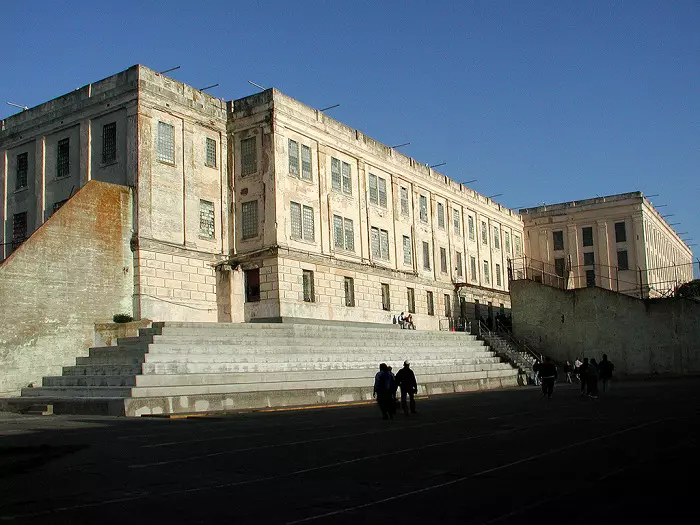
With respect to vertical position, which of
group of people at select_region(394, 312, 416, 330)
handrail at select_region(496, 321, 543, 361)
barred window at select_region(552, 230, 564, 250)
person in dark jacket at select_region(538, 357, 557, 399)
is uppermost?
barred window at select_region(552, 230, 564, 250)

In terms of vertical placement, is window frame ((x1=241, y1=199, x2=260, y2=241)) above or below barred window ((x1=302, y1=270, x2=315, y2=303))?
above

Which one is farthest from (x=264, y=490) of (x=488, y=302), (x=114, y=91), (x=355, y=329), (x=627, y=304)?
(x=488, y=302)

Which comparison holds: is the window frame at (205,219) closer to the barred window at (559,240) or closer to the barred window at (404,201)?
the barred window at (404,201)

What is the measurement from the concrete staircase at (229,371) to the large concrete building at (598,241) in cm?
3491

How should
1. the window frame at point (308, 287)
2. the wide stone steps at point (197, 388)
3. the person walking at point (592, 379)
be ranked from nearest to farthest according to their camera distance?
the wide stone steps at point (197, 388) → the person walking at point (592, 379) → the window frame at point (308, 287)

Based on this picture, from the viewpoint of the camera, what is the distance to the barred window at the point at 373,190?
150 feet

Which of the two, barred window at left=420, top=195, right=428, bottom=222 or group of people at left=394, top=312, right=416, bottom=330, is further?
barred window at left=420, top=195, right=428, bottom=222

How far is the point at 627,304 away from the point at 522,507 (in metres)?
36.2

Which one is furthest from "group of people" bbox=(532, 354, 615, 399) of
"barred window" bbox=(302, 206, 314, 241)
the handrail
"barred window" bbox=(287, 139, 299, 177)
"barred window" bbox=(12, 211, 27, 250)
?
"barred window" bbox=(12, 211, 27, 250)

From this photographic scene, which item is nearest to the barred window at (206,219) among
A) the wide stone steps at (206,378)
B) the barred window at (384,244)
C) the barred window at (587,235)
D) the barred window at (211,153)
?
the barred window at (211,153)

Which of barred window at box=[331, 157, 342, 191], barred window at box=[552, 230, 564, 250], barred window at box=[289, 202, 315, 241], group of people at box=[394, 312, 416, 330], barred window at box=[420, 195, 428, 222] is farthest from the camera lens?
barred window at box=[552, 230, 564, 250]

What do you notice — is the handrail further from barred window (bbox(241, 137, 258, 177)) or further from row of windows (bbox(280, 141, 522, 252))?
barred window (bbox(241, 137, 258, 177))

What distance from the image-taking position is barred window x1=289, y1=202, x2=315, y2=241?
38.5m

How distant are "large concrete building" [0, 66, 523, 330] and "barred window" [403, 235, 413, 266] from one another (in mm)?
1541
